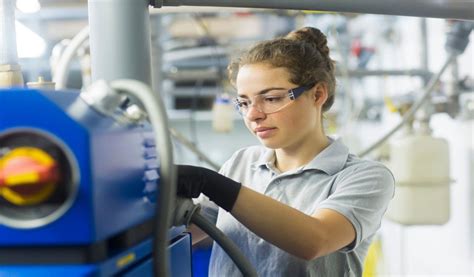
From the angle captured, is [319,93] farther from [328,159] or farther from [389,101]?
[389,101]

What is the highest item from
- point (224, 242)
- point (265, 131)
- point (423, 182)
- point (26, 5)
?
point (26, 5)

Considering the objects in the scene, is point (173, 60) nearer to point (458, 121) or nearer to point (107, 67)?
point (458, 121)

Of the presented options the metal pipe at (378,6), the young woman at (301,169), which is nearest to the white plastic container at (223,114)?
the young woman at (301,169)

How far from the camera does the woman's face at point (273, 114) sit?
43.2 inches

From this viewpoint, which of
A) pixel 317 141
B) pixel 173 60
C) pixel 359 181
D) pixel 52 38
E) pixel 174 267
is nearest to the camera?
pixel 174 267

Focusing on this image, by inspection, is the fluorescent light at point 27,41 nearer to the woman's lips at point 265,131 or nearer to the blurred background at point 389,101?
the blurred background at point 389,101

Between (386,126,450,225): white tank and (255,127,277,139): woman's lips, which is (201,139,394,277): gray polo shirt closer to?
(255,127,277,139): woman's lips

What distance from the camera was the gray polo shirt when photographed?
40.9 inches

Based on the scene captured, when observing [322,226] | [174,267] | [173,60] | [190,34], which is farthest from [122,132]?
[190,34]

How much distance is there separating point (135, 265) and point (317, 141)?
63 centimetres

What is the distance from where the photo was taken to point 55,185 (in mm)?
531

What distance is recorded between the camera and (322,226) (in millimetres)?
916

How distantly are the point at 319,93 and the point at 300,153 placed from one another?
0.12 meters

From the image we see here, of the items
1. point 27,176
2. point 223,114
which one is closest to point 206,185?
point 27,176
